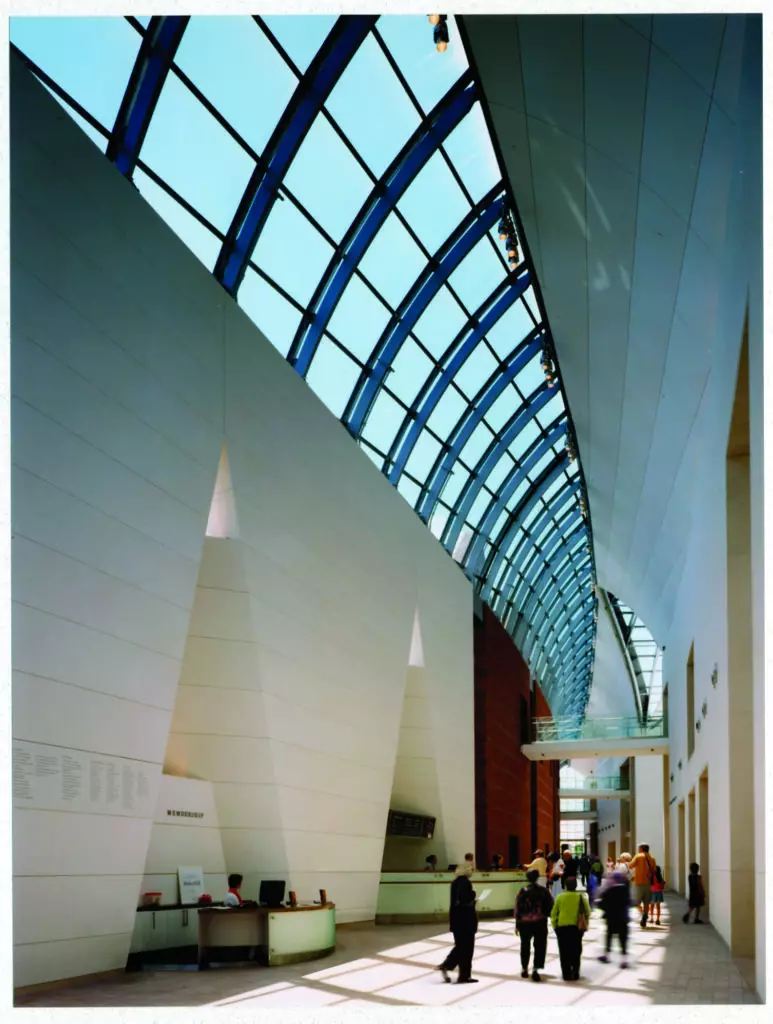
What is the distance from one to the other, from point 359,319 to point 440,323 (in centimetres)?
299

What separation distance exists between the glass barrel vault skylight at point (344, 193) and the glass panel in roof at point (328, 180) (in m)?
0.03

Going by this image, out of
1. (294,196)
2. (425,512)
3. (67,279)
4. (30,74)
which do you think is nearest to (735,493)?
(294,196)

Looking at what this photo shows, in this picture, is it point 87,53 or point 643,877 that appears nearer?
point 87,53

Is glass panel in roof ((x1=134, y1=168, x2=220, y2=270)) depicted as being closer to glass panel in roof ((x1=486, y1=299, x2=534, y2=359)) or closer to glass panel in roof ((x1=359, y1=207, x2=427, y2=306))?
glass panel in roof ((x1=359, y1=207, x2=427, y2=306))

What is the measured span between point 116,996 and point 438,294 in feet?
47.5

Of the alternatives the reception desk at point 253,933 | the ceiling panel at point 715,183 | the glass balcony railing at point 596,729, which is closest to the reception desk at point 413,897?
the reception desk at point 253,933

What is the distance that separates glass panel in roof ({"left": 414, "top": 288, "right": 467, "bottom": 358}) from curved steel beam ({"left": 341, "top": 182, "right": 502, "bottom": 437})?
18.7 inches

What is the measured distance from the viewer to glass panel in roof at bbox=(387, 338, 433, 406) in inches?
885

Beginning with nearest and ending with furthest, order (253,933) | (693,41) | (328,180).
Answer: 1. (693,41)
2. (253,933)
3. (328,180)

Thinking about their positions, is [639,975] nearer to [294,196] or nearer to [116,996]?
[116,996]

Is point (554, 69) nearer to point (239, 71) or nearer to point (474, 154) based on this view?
point (239, 71)

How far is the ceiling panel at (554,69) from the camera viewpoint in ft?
42.0

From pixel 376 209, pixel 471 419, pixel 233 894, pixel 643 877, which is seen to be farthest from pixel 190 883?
pixel 471 419

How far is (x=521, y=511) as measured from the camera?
119 ft
